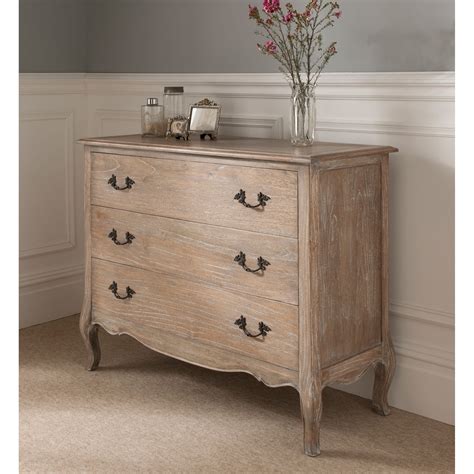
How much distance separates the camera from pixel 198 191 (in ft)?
8.30

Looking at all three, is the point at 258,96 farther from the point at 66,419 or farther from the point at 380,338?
the point at 66,419

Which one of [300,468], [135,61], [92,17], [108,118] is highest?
[92,17]

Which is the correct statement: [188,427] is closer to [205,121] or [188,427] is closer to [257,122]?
[205,121]

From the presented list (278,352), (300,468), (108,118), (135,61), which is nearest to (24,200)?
(108,118)

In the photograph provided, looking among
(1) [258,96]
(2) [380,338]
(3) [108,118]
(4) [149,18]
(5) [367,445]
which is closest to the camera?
(5) [367,445]

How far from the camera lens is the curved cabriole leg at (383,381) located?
8.55 ft

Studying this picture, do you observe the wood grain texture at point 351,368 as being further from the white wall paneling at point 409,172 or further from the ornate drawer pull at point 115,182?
the ornate drawer pull at point 115,182

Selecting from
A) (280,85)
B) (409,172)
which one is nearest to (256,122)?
(280,85)

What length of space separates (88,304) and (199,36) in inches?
49.4

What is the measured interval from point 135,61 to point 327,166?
163 centimetres

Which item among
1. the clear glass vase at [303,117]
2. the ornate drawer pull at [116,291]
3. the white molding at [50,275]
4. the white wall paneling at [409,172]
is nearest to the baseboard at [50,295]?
the white molding at [50,275]

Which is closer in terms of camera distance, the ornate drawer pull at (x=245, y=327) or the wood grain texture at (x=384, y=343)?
the ornate drawer pull at (x=245, y=327)

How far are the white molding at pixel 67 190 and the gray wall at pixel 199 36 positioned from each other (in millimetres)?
234

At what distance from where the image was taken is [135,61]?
11.7 ft
